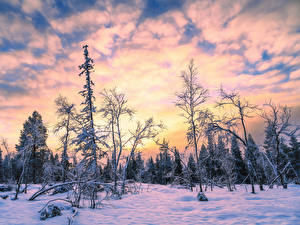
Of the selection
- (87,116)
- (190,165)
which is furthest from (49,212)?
(190,165)

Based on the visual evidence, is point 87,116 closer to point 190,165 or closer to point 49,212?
point 49,212

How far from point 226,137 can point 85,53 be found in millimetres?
14677

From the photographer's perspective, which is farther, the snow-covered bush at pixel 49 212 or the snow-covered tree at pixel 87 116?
the snow-covered tree at pixel 87 116

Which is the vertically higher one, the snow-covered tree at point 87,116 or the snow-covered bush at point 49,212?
the snow-covered tree at point 87,116

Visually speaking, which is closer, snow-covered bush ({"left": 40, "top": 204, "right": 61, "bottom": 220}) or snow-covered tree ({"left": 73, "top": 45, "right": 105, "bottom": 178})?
snow-covered bush ({"left": 40, "top": 204, "right": 61, "bottom": 220})

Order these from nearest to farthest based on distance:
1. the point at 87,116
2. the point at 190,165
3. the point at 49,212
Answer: the point at 49,212, the point at 87,116, the point at 190,165

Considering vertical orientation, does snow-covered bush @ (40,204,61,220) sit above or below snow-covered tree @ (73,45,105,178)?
below

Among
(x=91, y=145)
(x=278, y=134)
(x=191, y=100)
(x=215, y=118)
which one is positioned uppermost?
(x=191, y=100)

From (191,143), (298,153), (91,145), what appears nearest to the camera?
(91,145)

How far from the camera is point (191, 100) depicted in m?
14.2

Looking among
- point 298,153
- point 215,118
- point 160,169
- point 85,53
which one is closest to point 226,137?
point 215,118

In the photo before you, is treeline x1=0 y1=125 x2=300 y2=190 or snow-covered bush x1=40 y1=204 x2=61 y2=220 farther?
treeline x1=0 y1=125 x2=300 y2=190

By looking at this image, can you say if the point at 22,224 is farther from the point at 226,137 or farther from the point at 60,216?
the point at 226,137

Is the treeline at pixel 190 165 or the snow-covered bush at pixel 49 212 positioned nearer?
the snow-covered bush at pixel 49 212
